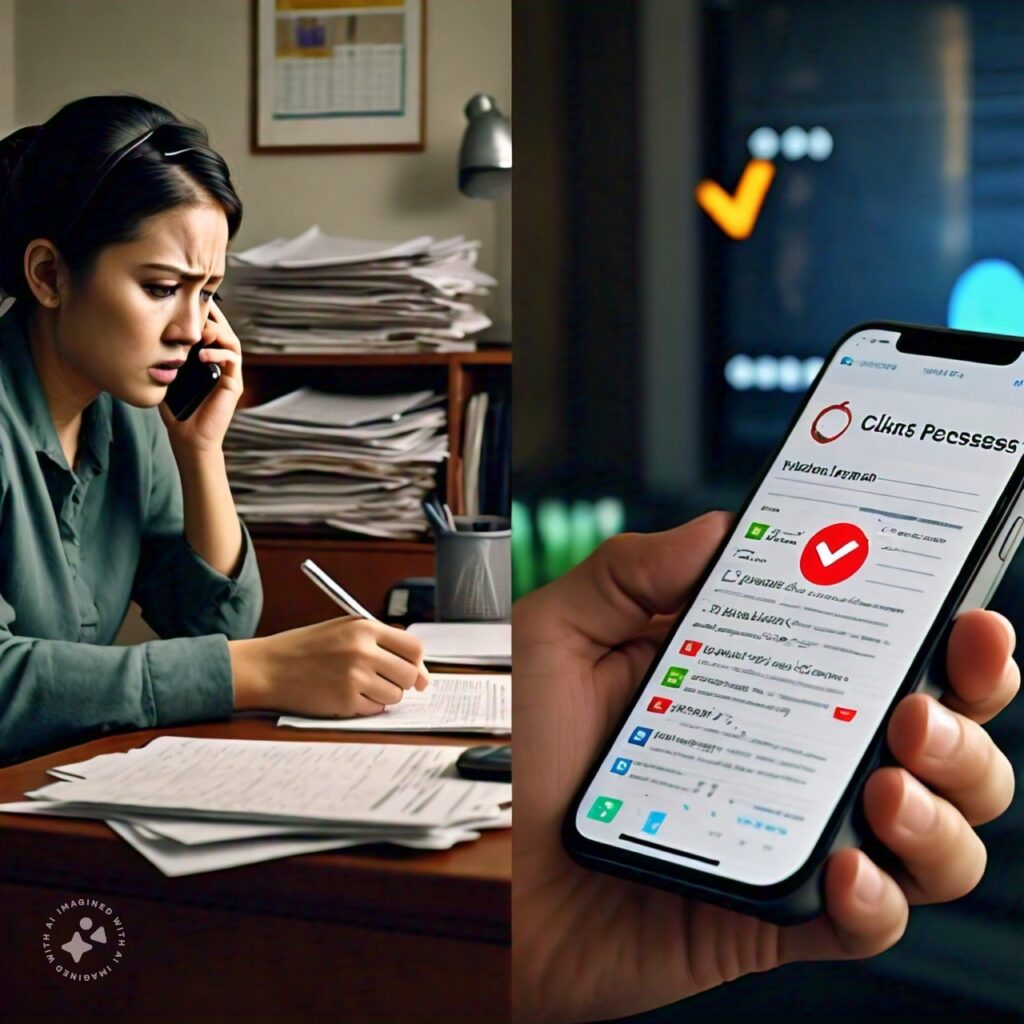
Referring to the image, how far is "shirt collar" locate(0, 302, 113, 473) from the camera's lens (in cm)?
24

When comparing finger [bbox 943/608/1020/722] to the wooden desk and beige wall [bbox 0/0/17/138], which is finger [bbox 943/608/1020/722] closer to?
the wooden desk

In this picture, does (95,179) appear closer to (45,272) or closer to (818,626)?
(45,272)

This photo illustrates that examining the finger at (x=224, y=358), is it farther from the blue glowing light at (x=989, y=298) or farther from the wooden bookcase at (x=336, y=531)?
the blue glowing light at (x=989, y=298)

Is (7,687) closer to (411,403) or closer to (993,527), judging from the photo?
(411,403)

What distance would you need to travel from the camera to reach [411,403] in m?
0.26

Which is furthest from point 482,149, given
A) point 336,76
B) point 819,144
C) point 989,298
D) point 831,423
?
point 819,144

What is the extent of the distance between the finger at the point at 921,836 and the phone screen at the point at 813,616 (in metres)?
0.01

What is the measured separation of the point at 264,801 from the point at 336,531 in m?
0.07

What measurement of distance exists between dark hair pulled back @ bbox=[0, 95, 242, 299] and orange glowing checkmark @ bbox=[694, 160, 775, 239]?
16.4 inches

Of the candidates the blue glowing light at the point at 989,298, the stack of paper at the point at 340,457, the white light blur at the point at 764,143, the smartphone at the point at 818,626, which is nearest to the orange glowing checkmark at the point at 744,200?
the white light blur at the point at 764,143

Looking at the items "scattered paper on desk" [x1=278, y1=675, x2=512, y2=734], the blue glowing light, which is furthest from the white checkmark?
the blue glowing light

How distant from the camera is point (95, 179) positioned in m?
0.24

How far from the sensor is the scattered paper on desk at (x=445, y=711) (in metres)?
0.27

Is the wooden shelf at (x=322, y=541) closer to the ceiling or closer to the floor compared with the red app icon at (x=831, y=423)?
closer to the floor
